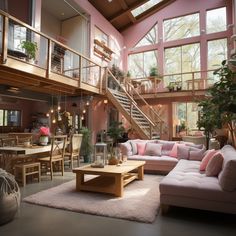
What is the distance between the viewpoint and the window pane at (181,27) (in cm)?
1174

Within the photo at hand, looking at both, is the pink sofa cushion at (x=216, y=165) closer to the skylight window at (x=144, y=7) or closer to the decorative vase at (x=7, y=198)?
the decorative vase at (x=7, y=198)

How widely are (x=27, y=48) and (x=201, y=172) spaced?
5066 millimetres

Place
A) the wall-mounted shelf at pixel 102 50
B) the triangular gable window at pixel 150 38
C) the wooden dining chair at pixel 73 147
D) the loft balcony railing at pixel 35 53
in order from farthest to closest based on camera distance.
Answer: the triangular gable window at pixel 150 38 < the wall-mounted shelf at pixel 102 50 < the wooden dining chair at pixel 73 147 < the loft balcony railing at pixel 35 53

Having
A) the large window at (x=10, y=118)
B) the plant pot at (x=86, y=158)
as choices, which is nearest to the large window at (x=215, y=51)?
the plant pot at (x=86, y=158)

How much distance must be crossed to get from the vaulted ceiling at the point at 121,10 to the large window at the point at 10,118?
639 centimetres

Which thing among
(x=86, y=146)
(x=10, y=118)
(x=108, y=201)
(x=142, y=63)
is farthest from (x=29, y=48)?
(x=142, y=63)

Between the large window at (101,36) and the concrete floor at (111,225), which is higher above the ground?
the large window at (101,36)

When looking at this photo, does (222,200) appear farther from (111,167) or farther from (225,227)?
(111,167)

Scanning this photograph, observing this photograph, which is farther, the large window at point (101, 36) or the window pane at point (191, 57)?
the window pane at point (191, 57)

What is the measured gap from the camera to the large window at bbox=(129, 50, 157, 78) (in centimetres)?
1266

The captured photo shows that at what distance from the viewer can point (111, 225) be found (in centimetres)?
284

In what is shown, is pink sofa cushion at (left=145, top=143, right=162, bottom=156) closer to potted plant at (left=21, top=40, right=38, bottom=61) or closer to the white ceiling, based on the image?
potted plant at (left=21, top=40, right=38, bottom=61)

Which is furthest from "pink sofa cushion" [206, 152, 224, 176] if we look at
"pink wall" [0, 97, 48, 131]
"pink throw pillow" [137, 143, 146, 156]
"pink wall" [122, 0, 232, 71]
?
"pink wall" [0, 97, 48, 131]

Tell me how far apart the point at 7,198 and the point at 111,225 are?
4.54 feet
